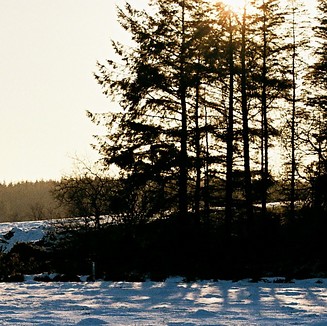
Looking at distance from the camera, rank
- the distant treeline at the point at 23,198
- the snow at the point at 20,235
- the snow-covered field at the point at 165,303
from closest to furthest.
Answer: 1. the snow-covered field at the point at 165,303
2. the snow at the point at 20,235
3. the distant treeline at the point at 23,198

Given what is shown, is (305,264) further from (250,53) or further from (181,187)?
(250,53)

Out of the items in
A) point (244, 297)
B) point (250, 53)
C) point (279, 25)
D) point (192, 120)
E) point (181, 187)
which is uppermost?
point (279, 25)

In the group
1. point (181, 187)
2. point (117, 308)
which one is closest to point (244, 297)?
point (117, 308)

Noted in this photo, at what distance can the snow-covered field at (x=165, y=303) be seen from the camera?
12445 millimetres

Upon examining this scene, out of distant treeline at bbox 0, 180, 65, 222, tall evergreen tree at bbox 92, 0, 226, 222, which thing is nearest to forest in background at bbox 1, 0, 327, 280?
tall evergreen tree at bbox 92, 0, 226, 222

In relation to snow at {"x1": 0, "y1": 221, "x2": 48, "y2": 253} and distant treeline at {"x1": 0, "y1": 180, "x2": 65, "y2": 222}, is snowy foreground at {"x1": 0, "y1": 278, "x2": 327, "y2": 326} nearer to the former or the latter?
snow at {"x1": 0, "y1": 221, "x2": 48, "y2": 253}

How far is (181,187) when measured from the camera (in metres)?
30.7

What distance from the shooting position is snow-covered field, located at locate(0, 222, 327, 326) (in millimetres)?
12445

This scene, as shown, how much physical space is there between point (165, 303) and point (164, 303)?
2 centimetres

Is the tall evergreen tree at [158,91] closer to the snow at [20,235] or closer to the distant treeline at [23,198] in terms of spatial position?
the snow at [20,235]

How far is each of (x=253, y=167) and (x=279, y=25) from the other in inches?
313

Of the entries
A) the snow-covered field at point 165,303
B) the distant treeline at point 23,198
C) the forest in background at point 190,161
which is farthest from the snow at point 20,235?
the distant treeline at point 23,198

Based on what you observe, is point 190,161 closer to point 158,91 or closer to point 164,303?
point 158,91

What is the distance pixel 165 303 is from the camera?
1580 cm
